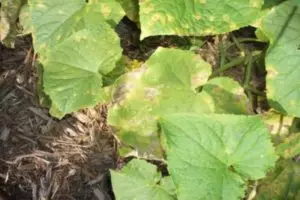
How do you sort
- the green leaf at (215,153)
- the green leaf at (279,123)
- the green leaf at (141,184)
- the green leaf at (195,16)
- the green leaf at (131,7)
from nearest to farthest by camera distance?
the green leaf at (215,153) < the green leaf at (195,16) < the green leaf at (141,184) < the green leaf at (279,123) < the green leaf at (131,7)

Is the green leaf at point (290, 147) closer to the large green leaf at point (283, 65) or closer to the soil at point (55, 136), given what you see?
the large green leaf at point (283, 65)

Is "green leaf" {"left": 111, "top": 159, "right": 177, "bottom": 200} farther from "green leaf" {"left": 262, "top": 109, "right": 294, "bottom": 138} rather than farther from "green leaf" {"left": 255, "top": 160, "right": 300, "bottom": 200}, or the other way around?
"green leaf" {"left": 262, "top": 109, "right": 294, "bottom": 138}

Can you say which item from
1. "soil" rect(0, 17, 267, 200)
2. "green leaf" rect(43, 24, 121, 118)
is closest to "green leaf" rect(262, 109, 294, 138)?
"soil" rect(0, 17, 267, 200)

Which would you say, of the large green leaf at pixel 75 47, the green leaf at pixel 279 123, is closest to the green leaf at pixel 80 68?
the large green leaf at pixel 75 47

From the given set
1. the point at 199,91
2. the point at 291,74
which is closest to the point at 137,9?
the point at 199,91

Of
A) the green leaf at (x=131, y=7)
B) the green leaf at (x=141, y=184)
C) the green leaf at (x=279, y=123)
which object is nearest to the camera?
the green leaf at (x=141, y=184)

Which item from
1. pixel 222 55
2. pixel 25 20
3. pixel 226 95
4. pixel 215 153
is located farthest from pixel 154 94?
pixel 25 20

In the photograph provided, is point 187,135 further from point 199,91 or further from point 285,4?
point 285,4
